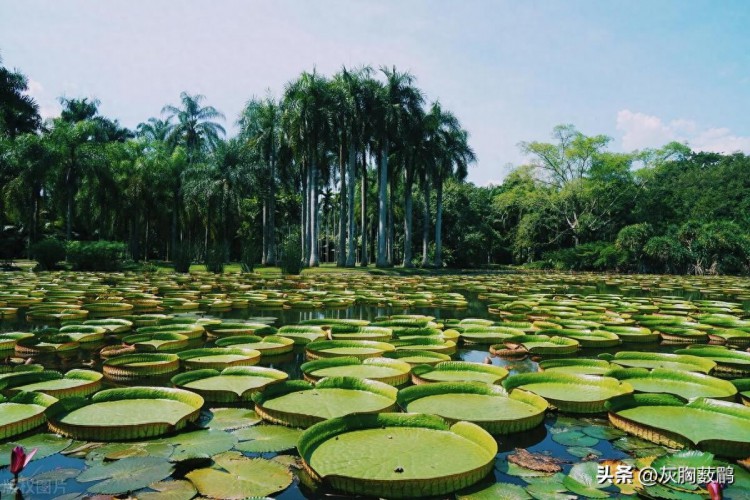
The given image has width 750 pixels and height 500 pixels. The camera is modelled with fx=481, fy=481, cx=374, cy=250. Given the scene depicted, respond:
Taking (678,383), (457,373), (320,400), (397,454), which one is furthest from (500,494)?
(678,383)

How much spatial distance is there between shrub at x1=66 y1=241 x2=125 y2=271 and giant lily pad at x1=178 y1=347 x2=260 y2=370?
67.0 feet

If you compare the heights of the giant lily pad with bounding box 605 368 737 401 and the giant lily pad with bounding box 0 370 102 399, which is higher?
the giant lily pad with bounding box 0 370 102 399

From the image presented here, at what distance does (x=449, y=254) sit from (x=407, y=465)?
39.9 m

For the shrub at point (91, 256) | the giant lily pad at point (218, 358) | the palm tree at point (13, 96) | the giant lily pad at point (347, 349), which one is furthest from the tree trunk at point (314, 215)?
the giant lily pad at point (218, 358)

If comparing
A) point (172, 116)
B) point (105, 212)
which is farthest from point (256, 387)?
point (172, 116)

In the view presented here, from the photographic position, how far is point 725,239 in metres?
34.0

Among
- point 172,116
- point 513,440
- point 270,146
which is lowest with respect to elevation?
point 513,440

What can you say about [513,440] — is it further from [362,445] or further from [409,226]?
[409,226]

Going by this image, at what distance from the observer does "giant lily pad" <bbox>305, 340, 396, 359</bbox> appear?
574 cm

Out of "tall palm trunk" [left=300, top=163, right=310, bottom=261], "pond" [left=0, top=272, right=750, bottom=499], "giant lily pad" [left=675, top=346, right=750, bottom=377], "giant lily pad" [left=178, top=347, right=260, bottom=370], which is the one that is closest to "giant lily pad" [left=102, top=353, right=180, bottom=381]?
"pond" [left=0, top=272, right=750, bottom=499]

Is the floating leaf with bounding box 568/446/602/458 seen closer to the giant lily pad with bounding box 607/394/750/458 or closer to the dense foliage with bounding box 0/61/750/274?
the giant lily pad with bounding box 607/394/750/458

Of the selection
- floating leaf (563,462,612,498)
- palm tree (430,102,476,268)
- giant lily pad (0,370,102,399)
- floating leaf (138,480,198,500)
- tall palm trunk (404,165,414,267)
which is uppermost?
palm tree (430,102,476,268)

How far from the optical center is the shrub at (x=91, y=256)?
73.6 ft

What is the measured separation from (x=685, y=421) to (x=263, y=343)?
14.9ft
